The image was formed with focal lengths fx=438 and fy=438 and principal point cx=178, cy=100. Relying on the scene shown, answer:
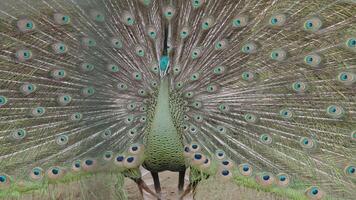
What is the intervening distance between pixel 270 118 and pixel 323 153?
15.6 inches

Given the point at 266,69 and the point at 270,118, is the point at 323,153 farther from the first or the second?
the point at 266,69

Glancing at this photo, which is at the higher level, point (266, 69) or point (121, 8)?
point (121, 8)

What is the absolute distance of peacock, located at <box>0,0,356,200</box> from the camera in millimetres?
2662

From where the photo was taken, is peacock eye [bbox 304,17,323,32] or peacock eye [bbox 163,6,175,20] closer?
peacock eye [bbox 304,17,323,32]

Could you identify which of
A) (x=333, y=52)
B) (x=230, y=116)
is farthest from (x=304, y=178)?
(x=333, y=52)

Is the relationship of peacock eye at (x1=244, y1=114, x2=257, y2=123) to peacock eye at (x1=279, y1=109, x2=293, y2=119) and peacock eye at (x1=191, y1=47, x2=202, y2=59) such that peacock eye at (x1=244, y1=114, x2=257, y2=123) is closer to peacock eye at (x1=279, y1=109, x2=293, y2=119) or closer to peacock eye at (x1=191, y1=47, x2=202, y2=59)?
peacock eye at (x1=279, y1=109, x2=293, y2=119)

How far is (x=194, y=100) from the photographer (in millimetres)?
2977

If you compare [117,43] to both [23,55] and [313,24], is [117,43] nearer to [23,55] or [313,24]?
[23,55]

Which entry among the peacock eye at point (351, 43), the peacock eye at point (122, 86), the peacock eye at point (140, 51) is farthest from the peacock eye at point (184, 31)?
the peacock eye at point (351, 43)

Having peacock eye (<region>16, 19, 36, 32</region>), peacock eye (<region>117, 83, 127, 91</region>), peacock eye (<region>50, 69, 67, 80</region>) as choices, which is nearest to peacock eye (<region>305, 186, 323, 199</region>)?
peacock eye (<region>117, 83, 127, 91</region>)

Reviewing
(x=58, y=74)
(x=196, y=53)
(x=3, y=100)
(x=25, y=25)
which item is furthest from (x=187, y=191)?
(x=25, y=25)

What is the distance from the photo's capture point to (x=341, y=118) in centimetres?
274

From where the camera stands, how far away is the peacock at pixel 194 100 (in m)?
2.66

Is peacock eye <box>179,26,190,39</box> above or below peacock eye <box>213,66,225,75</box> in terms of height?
above
